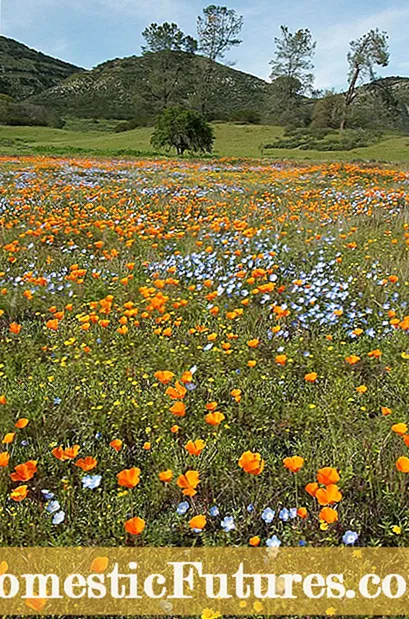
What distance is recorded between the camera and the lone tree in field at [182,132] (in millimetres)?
32188

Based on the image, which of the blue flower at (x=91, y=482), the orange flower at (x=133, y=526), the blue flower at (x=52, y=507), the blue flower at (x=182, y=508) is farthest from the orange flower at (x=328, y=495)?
the blue flower at (x=52, y=507)

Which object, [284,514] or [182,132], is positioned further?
[182,132]

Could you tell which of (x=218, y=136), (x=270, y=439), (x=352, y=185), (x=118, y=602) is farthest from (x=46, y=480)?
(x=218, y=136)

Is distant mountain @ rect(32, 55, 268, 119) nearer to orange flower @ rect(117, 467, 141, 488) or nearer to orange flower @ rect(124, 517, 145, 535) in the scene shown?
orange flower @ rect(117, 467, 141, 488)

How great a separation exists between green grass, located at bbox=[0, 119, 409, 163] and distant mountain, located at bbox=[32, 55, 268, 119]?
2044cm

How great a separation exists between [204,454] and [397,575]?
3.05ft

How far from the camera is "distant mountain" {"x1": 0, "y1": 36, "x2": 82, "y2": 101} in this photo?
106381 mm

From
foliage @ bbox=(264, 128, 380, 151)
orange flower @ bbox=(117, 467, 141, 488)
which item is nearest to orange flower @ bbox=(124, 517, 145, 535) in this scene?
orange flower @ bbox=(117, 467, 141, 488)

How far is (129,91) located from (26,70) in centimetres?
4481

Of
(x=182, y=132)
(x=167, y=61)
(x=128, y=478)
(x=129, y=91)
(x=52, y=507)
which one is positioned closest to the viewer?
(x=128, y=478)

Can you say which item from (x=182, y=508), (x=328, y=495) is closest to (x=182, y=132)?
(x=182, y=508)

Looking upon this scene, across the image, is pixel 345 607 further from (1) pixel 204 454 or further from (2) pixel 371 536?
(1) pixel 204 454

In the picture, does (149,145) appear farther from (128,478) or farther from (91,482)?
(128,478)

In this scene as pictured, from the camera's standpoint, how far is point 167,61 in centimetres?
6406
